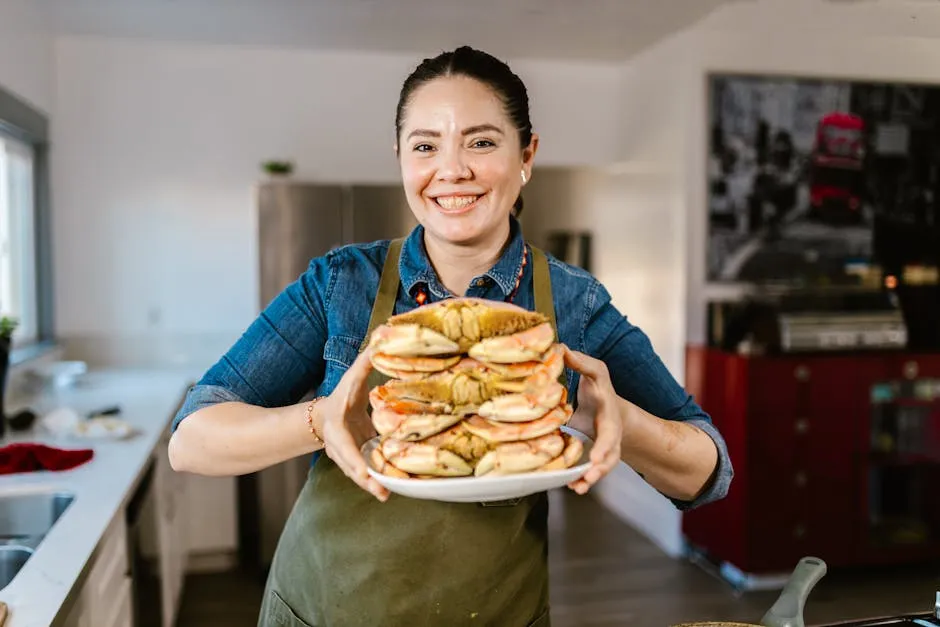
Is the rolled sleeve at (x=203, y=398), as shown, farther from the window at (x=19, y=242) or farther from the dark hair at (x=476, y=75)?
the window at (x=19, y=242)

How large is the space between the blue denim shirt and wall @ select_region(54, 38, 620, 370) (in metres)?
3.04

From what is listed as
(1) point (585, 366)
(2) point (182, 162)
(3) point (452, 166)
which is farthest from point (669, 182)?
(1) point (585, 366)

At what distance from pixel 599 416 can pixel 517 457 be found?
0.13 meters

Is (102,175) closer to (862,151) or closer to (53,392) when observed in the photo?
(53,392)

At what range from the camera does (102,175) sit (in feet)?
13.0

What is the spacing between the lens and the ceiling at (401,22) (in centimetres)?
318

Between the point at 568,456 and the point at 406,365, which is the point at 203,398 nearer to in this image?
the point at 406,365

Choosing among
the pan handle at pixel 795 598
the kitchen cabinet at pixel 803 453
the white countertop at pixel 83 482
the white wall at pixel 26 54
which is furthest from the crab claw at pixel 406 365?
the white wall at pixel 26 54

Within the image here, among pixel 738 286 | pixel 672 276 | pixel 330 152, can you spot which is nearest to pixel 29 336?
pixel 330 152

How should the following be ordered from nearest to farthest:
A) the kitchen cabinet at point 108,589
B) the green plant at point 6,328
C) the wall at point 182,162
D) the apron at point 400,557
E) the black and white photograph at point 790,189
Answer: the apron at point 400,557, the kitchen cabinet at point 108,589, the green plant at point 6,328, the black and white photograph at point 790,189, the wall at point 182,162

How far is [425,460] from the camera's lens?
2.71ft

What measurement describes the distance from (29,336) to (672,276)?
2993mm

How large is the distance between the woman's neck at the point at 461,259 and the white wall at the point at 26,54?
2.66 m

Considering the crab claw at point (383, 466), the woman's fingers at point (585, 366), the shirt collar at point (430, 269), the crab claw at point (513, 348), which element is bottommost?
the crab claw at point (383, 466)
